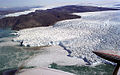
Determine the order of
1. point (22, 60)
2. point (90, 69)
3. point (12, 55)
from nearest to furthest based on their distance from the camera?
point (90, 69)
point (22, 60)
point (12, 55)

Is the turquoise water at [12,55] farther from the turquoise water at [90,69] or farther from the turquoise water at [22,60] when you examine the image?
the turquoise water at [90,69]

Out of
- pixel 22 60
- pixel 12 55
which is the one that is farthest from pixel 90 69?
pixel 12 55

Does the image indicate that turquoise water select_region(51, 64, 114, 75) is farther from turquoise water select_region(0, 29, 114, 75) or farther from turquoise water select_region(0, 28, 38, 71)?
turquoise water select_region(0, 28, 38, 71)

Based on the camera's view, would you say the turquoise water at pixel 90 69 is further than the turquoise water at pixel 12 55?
No

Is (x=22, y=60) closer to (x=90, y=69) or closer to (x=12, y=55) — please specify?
(x=12, y=55)

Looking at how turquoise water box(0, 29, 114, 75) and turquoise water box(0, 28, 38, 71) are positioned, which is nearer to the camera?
turquoise water box(0, 29, 114, 75)

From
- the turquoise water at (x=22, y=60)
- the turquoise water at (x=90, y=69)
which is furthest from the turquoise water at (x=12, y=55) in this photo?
the turquoise water at (x=90, y=69)

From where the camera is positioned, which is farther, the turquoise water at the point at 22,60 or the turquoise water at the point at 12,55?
the turquoise water at the point at 12,55

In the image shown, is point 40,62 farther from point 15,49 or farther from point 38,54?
point 15,49

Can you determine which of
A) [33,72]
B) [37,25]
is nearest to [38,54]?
[33,72]

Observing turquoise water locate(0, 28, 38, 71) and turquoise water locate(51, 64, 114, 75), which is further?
turquoise water locate(0, 28, 38, 71)

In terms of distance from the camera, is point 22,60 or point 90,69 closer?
point 90,69

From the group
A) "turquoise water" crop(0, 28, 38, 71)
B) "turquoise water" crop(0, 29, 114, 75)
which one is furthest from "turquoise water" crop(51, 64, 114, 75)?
"turquoise water" crop(0, 28, 38, 71)
